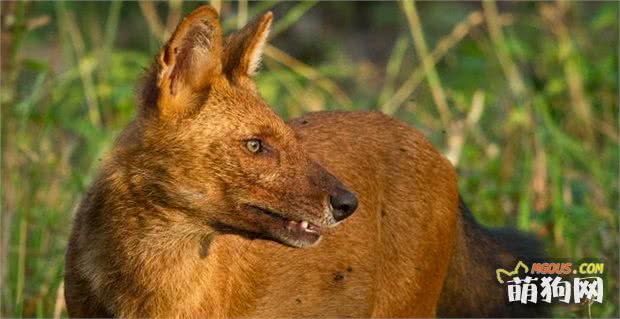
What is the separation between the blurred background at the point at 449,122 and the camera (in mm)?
7137

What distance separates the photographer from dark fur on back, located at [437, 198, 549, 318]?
6434 mm

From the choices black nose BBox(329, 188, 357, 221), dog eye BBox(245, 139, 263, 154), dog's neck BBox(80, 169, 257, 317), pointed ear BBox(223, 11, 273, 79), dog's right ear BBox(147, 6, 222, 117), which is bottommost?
dog's neck BBox(80, 169, 257, 317)

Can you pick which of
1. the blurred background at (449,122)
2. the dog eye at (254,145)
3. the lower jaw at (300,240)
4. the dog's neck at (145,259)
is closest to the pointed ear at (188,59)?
the dog eye at (254,145)

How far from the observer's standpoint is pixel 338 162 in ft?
19.6

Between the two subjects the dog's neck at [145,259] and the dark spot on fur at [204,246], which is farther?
the dark spot on fur at [204,246]

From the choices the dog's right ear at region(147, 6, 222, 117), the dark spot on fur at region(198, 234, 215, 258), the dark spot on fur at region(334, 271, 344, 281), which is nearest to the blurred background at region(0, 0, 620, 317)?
A: the dark spot on fur at region(334, 271, 344, 281)

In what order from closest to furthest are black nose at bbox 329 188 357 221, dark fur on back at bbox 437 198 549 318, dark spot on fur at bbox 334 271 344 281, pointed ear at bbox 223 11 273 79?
1. black nose at bbox 329 188 357 221
2. pointed ear at bbox 223 11 273 79
3. dark spot on fur at bbox 334 271 344 281
4. dark fur on back at bbox 437 198 549 318

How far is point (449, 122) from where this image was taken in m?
8.74

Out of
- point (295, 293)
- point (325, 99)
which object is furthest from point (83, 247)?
point (325, 99)

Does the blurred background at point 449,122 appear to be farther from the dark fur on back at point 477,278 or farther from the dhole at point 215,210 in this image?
the dhole at point 215,210

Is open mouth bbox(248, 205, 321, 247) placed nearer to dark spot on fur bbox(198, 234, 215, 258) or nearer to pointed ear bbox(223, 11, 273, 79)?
dark spot on fur bbox(198, 234, 215, 258)

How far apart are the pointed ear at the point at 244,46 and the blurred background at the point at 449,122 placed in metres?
1.37

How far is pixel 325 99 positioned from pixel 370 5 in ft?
18.6

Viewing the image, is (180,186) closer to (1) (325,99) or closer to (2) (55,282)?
(2) (55,282)
